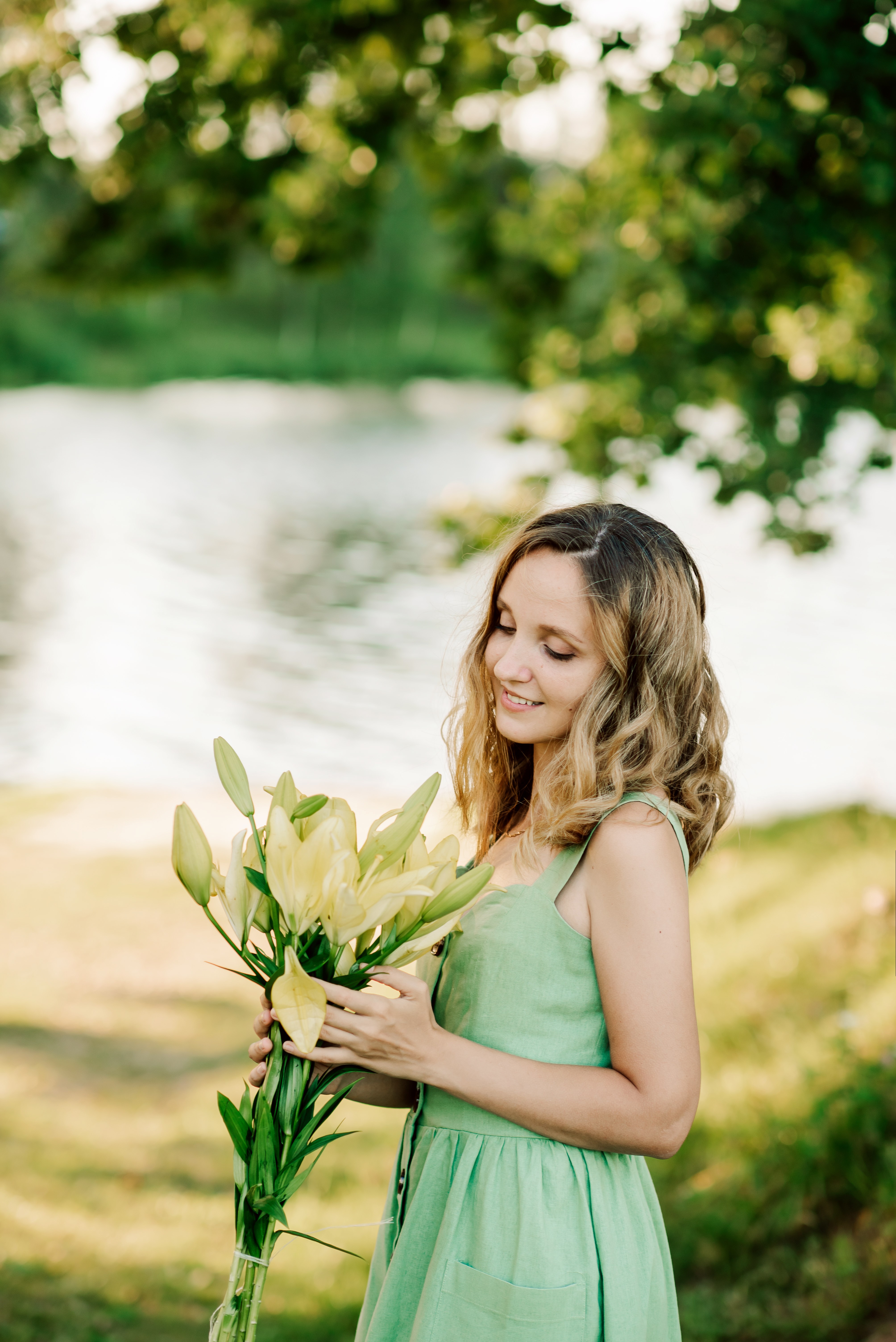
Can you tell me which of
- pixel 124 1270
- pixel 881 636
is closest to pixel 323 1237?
pixel 124 1270

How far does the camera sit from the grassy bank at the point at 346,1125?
3.55 m

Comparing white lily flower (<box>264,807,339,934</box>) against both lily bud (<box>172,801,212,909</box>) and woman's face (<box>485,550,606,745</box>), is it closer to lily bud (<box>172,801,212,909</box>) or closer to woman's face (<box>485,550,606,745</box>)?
lily bud (<box>172,801,212,909</box>)

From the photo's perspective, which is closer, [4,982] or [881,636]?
[4,982]

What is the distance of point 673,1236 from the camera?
3.98m

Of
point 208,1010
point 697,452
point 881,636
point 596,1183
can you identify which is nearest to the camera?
point 596,1183

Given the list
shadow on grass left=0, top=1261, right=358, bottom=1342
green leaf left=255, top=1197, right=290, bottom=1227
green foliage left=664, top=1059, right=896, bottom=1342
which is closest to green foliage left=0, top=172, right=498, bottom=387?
green foliage left=664, top=1059, right=896, bottom=1342

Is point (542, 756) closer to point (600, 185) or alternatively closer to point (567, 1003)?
point (567, 1003)

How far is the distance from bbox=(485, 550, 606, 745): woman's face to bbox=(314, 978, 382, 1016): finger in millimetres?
434

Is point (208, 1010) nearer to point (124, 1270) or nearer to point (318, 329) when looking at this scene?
point (124, 1270)

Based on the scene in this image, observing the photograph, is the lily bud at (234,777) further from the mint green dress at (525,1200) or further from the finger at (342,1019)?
the mint green dress at (525,1200)

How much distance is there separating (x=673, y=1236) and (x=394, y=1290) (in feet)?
8.45

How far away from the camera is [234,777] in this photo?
5.20ft

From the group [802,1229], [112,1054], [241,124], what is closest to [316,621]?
[112,1054]

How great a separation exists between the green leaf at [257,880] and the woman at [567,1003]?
16 cm
